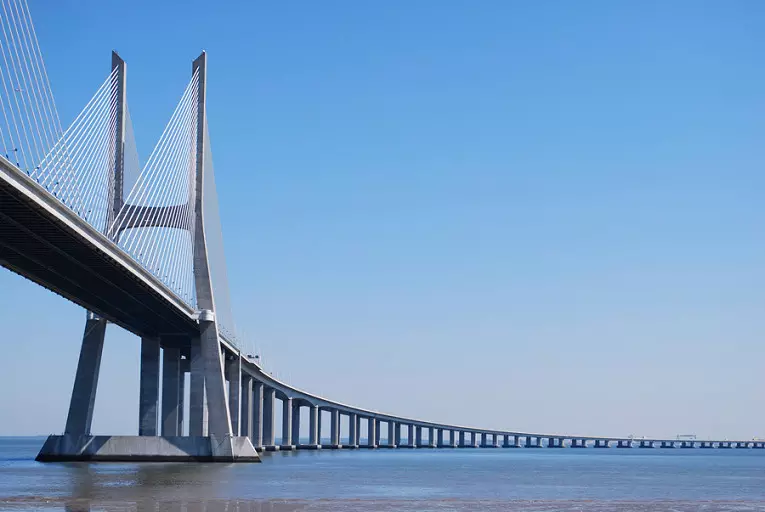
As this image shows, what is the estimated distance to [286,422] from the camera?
4970 inches

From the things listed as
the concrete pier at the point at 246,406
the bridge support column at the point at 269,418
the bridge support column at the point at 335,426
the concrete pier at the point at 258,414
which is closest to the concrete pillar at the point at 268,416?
the bridge support column at the point at 269,418

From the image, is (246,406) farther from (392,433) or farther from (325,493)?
(392,433)

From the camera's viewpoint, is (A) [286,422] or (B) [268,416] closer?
(B) [268,416]

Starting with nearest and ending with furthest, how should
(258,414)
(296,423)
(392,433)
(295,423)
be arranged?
1. (258,414)
2. (296,423)
3. (295,423)
4. (392,433)

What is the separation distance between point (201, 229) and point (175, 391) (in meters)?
19.3

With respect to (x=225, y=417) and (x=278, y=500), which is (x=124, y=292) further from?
(x=278, y=500)

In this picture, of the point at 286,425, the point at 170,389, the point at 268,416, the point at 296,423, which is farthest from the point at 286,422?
the point at 170,389

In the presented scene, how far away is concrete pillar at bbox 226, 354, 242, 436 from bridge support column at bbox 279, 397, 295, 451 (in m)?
38.3

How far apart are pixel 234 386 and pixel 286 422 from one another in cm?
4036

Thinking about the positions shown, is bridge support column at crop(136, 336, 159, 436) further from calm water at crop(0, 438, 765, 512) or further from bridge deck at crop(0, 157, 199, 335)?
calm water at crop(0, 438, 765, 512)

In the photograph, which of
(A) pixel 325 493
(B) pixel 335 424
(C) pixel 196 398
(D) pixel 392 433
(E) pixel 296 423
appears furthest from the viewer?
(D) pixel 392 433

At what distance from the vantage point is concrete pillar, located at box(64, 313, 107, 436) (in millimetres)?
65625

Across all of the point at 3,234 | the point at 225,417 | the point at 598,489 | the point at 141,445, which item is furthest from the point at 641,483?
the point at 3,234

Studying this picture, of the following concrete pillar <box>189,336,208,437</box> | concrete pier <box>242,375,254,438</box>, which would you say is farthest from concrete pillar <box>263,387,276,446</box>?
concrete pillar <box>189,336,208,437</box>
